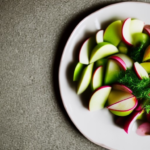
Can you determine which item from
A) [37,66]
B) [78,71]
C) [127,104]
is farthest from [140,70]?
[37,66]

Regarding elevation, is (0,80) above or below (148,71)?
below

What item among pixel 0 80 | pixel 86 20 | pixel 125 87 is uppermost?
pixel 86 20

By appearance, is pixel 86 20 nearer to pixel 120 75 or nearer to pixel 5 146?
pixel 120 75

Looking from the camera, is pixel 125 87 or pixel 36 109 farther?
pixel 36 109

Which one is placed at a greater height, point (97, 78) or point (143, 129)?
point (97, 78)

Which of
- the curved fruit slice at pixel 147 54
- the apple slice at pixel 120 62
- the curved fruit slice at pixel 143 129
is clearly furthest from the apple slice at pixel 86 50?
the curved fruit slice at pixel 143 129

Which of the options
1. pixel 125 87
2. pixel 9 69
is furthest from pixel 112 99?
pixel 9 69

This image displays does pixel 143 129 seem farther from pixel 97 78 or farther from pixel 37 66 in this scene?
pixel 37 66
